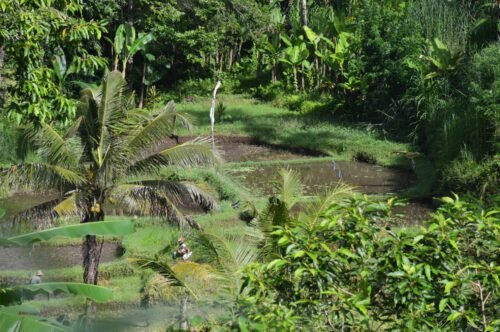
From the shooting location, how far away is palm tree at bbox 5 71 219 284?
10086 mm

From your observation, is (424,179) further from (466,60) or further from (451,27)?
(451,27)

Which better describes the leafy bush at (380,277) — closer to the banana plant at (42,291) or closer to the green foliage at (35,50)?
the banana plant at (42,291)

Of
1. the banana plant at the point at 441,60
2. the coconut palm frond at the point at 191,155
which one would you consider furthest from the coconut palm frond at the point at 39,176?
the banana plant at the point at 441,60

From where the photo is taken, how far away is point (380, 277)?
515cm

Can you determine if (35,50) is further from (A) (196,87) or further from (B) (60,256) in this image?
(A) (196,87)

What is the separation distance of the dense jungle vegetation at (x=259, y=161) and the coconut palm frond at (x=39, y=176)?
0.08ft

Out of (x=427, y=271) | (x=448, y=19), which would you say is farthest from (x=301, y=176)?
(x=427, y=271)

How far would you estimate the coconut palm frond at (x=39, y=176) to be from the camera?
32.0 feet

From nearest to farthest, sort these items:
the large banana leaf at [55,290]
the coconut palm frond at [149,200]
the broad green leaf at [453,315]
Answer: the large banana leaf at [55,290]
the broad green leaf at [453,315]
the coconut palm frond at [149,200]

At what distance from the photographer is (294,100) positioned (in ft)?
75.9

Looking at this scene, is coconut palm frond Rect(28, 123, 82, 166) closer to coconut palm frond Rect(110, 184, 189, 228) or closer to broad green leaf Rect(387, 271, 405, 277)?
coconut palm frond Rect(110, 184, 189, 228)

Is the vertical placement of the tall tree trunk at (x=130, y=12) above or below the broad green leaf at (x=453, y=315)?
above

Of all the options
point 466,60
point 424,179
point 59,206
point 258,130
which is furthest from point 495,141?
point 59,206

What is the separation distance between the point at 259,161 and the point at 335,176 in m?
2.08
